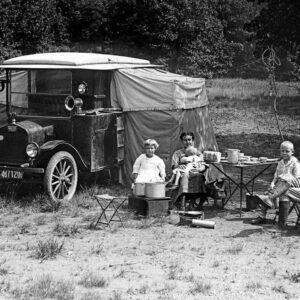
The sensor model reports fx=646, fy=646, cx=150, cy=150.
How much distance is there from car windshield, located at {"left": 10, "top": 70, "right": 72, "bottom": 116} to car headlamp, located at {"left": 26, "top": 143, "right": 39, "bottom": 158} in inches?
34.6

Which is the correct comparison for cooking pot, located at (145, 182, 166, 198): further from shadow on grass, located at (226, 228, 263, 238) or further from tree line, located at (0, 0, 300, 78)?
tree line, located at (0, 0, 300, 78)

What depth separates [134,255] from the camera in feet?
23.4

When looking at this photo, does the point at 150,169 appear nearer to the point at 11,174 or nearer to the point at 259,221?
the point at 259,221

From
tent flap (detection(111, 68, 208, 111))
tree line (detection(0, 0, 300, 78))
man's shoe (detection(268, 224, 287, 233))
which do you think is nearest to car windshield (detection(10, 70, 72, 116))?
tent flap (detection(111, 68, 208, 111))

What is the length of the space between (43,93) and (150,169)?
7.69ft

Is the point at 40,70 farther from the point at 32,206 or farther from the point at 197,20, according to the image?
the point at 197,20

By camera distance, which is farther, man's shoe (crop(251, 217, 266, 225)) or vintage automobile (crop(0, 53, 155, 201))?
vintage automobile (crop(0, 53, 155, 201))

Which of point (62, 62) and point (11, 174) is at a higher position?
point (62, 62)

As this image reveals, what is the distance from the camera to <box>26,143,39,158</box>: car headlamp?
9625mm

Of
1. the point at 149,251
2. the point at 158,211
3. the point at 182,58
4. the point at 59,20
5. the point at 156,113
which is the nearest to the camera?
the point at 149,251

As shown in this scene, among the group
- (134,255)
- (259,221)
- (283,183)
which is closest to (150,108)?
(259,221)

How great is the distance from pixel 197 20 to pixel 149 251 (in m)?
36.7

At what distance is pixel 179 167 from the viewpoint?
31.8 feet

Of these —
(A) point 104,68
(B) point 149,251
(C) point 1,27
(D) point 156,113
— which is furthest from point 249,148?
(C) point 1,27
